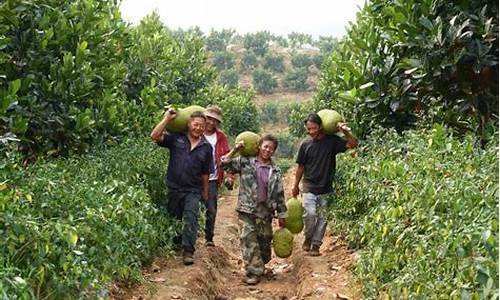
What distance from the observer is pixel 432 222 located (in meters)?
3.67

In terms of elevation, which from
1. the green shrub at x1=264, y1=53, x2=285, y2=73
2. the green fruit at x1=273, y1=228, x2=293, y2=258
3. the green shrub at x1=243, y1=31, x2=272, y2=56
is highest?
the green shrub at x1=243, y1=31, x2=272, y2=56

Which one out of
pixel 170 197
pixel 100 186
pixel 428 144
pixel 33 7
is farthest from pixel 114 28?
pixel 428 144

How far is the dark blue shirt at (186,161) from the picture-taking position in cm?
631

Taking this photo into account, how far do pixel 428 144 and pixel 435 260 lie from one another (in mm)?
1725

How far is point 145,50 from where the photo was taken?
11719mm

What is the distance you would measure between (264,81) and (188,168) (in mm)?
42369

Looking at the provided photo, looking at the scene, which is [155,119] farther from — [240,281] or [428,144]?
[428,144]

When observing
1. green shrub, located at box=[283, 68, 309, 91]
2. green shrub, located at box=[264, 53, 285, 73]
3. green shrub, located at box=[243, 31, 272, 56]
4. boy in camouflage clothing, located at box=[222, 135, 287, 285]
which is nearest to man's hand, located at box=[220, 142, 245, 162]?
boy in camouflage clothing, located at box=[222, 135, 287, 285]

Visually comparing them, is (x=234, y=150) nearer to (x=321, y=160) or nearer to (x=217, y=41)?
(x=321, y=160)

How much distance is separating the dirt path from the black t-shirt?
2.36 feet

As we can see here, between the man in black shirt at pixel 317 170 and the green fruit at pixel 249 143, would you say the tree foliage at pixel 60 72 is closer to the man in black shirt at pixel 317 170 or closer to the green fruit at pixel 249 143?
the green fruit at pixel 249 143

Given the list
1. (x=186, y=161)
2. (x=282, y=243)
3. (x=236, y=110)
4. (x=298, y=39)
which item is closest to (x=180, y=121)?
(x=186, y=161)

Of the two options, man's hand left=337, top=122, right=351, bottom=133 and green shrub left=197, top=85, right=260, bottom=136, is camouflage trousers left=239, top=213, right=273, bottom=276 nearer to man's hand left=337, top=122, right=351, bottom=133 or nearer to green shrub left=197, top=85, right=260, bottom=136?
man's hand left=337, top=122, right=351, bottom=133

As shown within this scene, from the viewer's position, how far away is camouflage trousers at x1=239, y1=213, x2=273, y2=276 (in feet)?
21.4
